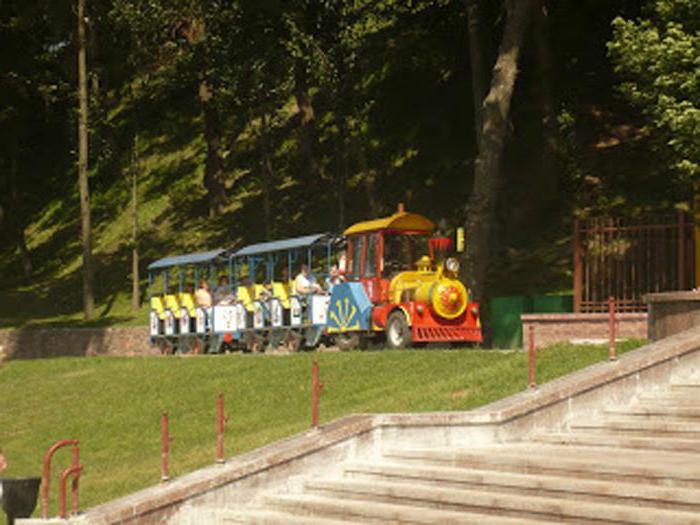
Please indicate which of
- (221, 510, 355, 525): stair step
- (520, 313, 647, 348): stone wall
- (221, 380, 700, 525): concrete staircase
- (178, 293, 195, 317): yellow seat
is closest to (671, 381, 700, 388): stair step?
(221, 380, 700, 525): concrete staircase

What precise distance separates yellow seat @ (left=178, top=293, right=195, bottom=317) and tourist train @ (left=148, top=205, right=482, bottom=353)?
0.09 feet

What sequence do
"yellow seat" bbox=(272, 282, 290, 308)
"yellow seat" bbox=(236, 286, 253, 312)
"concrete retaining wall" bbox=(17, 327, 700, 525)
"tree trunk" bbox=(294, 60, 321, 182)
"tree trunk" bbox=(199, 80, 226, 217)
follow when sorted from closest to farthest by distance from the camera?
"concrete retaining wall" bbox=(17, 327, 700, 525), "yellow seat" bbox=(272, 282, 290, 308), "yellow seat" bbox=(236, 286, 253, 312), "tree trunk" bbox=(294, 60, 321, 182), "tree trunk" bbox=(199, 80, 226, 217)

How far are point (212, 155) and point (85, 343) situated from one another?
12531 millimetres

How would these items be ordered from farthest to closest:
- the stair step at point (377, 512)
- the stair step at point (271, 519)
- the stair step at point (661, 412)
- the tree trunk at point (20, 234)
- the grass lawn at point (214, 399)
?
the tree trunk at point (20, 234), the grass lawn at point (214, 399), the stair step at point (661, 412), the stair step at point (271, 519), the stair step at point (377, 512)

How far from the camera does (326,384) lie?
24.1 meters

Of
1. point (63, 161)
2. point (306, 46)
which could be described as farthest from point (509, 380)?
point (63, 161)

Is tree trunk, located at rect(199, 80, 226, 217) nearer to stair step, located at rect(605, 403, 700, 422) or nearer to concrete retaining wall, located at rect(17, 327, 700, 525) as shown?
concrete retaining wall, located at rect(17, 327, 700, 525)

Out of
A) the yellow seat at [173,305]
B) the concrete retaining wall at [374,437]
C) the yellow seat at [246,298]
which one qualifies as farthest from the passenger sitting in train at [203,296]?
the concrete retaining wall at [374,437]

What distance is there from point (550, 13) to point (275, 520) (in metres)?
34.1

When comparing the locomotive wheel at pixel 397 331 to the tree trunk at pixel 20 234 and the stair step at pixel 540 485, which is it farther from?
the tree trunk at pixel 20 234

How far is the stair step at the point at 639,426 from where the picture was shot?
578 inches

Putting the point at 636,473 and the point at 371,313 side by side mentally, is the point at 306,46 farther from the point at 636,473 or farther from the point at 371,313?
the point at 636,473

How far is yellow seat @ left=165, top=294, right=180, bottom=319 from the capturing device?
40969 mm

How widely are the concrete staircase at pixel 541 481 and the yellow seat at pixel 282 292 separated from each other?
19.2m
